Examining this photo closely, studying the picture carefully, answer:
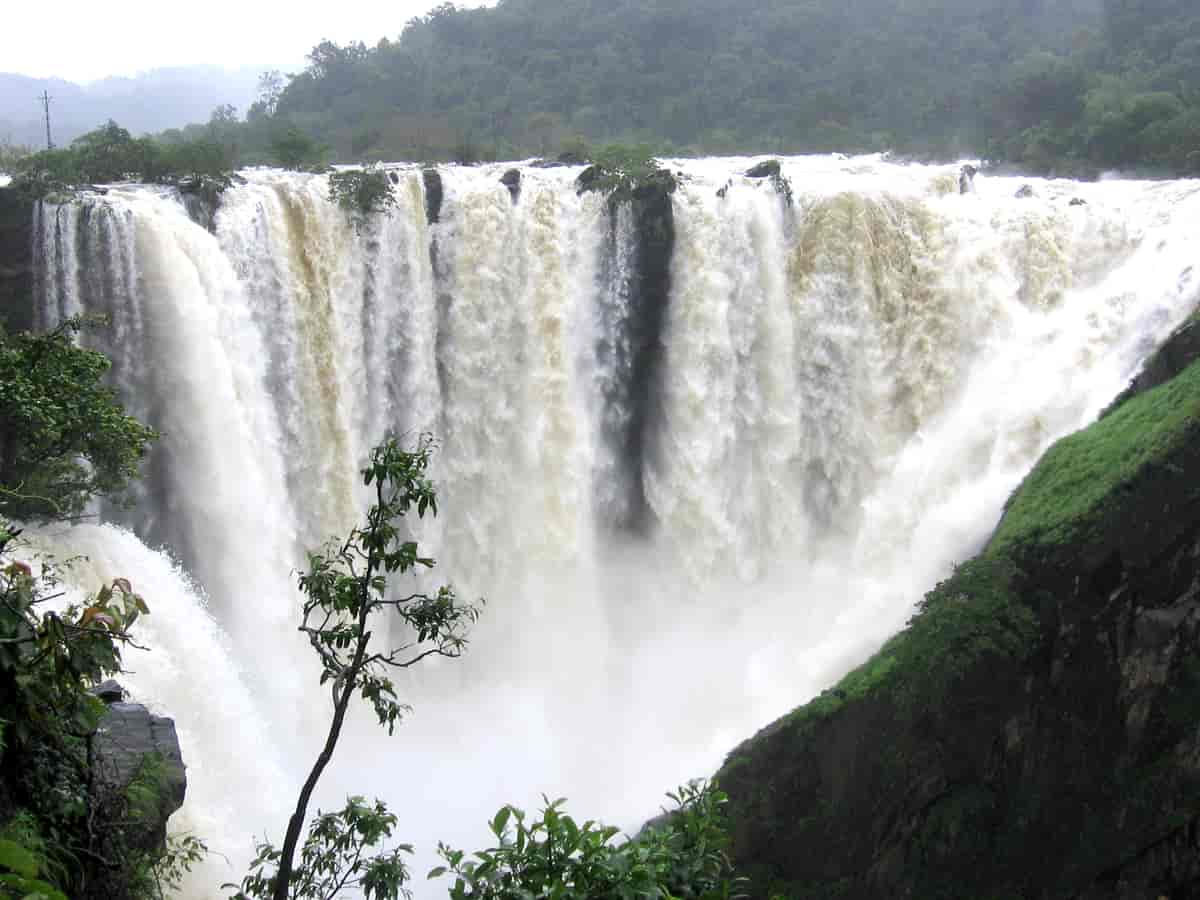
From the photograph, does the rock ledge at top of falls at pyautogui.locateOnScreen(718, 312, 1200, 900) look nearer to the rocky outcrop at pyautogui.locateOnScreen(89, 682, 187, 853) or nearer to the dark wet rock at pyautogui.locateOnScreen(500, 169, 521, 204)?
the rocky outcrop at pyautogui.locateOnScreen(89, 682, 187, 853)

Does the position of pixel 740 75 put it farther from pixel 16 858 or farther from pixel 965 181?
Result: pixel 16 858

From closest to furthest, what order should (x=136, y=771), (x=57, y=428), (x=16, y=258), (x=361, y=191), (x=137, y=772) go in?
(x=137, y=772), (x=136, y=771), (x=57, y=428), (x=16, y=258), (x=361, y=191)

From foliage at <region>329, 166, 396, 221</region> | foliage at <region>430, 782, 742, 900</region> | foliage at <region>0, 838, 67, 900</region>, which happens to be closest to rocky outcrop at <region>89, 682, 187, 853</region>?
foliage at <region>0, 838, 67, 900</region>

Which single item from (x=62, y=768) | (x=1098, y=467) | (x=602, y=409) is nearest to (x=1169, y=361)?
(x=1098, y=467)

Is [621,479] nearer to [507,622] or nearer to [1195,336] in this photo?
[507,622]

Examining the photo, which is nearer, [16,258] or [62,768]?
[62,768]

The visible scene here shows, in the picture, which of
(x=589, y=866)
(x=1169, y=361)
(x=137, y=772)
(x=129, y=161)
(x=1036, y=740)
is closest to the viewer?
(x=589, y=866)

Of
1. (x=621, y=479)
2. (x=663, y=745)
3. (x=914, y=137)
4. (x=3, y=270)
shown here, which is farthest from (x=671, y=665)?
(x=914, y=137)
